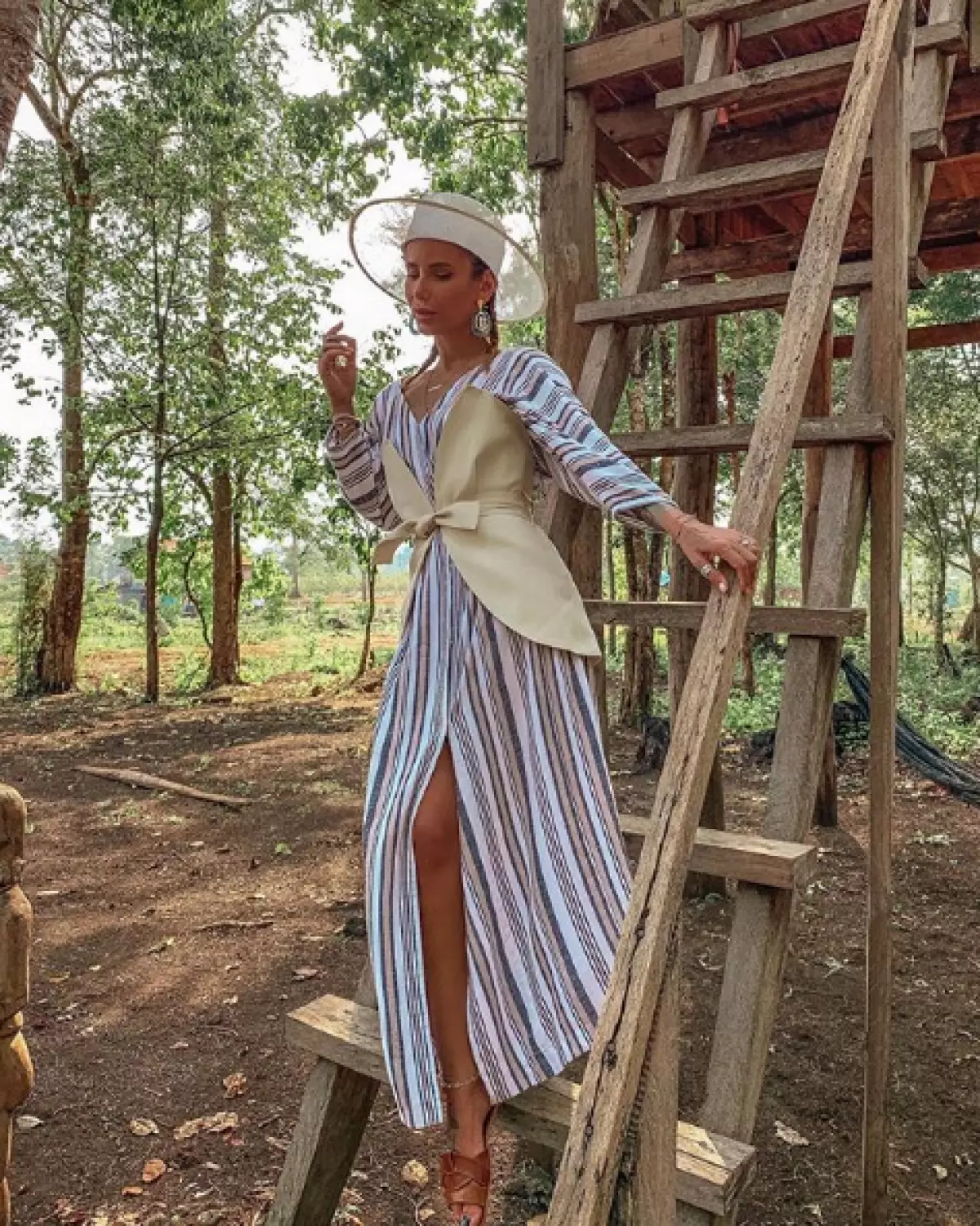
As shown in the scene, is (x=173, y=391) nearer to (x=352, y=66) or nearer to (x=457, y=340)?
(x=352, y=66)

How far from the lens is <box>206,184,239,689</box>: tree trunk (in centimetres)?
1071

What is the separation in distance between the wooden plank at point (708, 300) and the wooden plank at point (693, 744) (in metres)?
0.34

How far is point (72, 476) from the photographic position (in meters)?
10.9

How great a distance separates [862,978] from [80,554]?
10.3 metres

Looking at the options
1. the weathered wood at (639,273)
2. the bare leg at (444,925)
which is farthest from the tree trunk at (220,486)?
the bare leg at (444,925)

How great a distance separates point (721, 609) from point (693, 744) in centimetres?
22

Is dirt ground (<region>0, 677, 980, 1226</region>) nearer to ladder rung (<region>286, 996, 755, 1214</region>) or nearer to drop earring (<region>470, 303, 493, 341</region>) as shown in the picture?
ladder rung (<region>286, 996, 755, 1214</region>)

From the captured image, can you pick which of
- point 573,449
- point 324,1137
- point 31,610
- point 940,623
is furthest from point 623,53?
point 940,623

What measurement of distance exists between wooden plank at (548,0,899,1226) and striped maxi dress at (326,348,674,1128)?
0.25 metres

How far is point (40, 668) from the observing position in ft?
38.1

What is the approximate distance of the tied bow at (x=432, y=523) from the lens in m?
1.80

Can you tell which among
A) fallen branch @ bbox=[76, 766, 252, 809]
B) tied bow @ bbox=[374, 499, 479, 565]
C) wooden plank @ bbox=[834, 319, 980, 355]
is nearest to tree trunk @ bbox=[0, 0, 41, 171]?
tied bow @ bbox=[374, 499, 479, 565]

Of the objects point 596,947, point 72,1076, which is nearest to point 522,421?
point 596,947

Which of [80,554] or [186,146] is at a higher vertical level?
[186,146]
